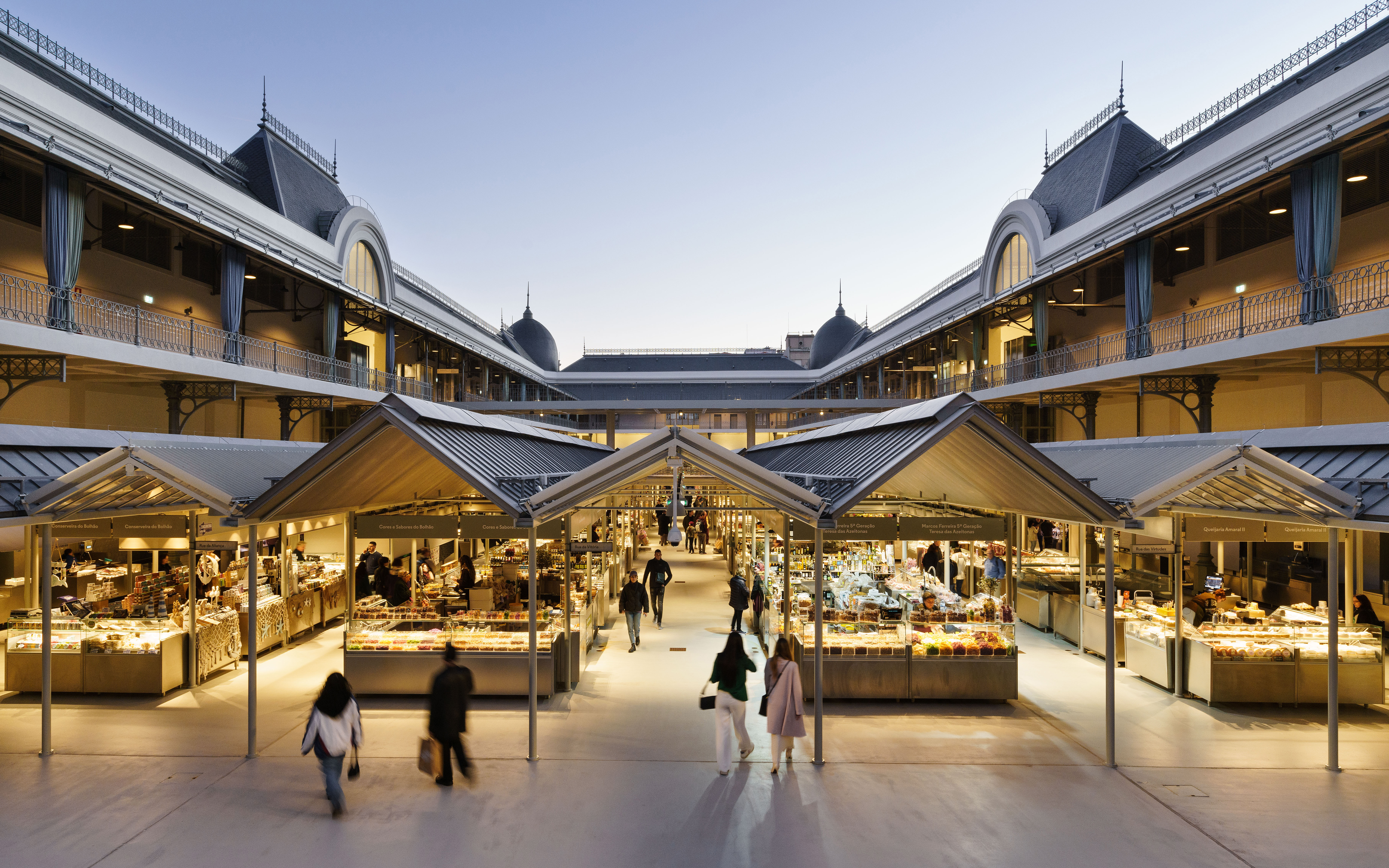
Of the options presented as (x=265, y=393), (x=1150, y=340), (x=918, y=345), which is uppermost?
(x=918, y=345)

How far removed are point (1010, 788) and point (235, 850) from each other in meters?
7.37

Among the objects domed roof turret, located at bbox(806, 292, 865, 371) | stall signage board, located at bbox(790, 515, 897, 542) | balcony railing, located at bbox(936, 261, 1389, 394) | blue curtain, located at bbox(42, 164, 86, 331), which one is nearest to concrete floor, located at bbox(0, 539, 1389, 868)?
stall signage board, located at bbox(790, 515, 897, 542)

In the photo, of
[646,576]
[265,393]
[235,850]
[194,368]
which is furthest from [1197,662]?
[265,393]

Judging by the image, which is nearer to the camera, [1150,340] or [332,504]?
[332,504]

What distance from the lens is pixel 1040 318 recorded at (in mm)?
22875

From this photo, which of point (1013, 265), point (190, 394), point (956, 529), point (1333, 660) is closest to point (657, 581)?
point (956, 529)

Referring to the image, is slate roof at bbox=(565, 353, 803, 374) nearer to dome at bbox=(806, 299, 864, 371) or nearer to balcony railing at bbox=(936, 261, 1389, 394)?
dome at bbox=(806, 299, 864, 371)

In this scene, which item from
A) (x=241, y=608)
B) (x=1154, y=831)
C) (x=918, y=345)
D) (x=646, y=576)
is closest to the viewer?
(x=1154, y=831)

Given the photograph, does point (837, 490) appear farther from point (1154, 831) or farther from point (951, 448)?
point (1154, 831)

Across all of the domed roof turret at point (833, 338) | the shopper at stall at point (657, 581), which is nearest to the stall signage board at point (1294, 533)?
the shopper at stall at point (657, 581)

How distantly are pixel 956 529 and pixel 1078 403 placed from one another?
14.1 metres

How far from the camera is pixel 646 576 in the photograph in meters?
16.0

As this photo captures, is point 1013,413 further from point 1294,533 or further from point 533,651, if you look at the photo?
point 533,651

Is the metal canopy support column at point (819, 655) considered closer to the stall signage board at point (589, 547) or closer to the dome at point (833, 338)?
the stall signage board at point (589, 547)
